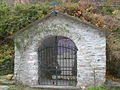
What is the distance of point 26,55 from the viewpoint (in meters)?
9.25

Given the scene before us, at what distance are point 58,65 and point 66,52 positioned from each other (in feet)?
2.39

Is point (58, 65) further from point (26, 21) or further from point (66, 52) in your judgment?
point (26, 21)

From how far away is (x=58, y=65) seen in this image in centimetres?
1026

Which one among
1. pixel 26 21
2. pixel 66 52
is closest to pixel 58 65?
pixel 66 52

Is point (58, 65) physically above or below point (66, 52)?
below

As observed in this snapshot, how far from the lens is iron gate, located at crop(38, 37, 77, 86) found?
31.2 feet

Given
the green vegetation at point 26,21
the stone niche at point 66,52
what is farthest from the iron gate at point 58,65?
the green vegetation at point 26,21

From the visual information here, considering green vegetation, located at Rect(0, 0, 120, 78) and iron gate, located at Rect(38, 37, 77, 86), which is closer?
iron gate, located at Rect(38, 37, 77, 86)

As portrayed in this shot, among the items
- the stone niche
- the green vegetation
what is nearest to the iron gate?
the stone niche

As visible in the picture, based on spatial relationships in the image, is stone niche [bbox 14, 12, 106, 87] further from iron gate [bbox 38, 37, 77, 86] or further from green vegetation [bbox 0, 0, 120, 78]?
green vegetation [bbox 0, 0, 120, 78]

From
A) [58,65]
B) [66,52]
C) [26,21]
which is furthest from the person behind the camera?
[26,21]

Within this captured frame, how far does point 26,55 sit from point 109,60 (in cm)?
393

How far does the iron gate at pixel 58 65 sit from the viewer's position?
9500 mm

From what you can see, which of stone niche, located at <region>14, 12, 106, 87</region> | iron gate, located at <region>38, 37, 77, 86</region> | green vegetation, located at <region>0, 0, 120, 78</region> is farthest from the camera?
green vegetation, located at <region>0, 0, 120, 78</region>
